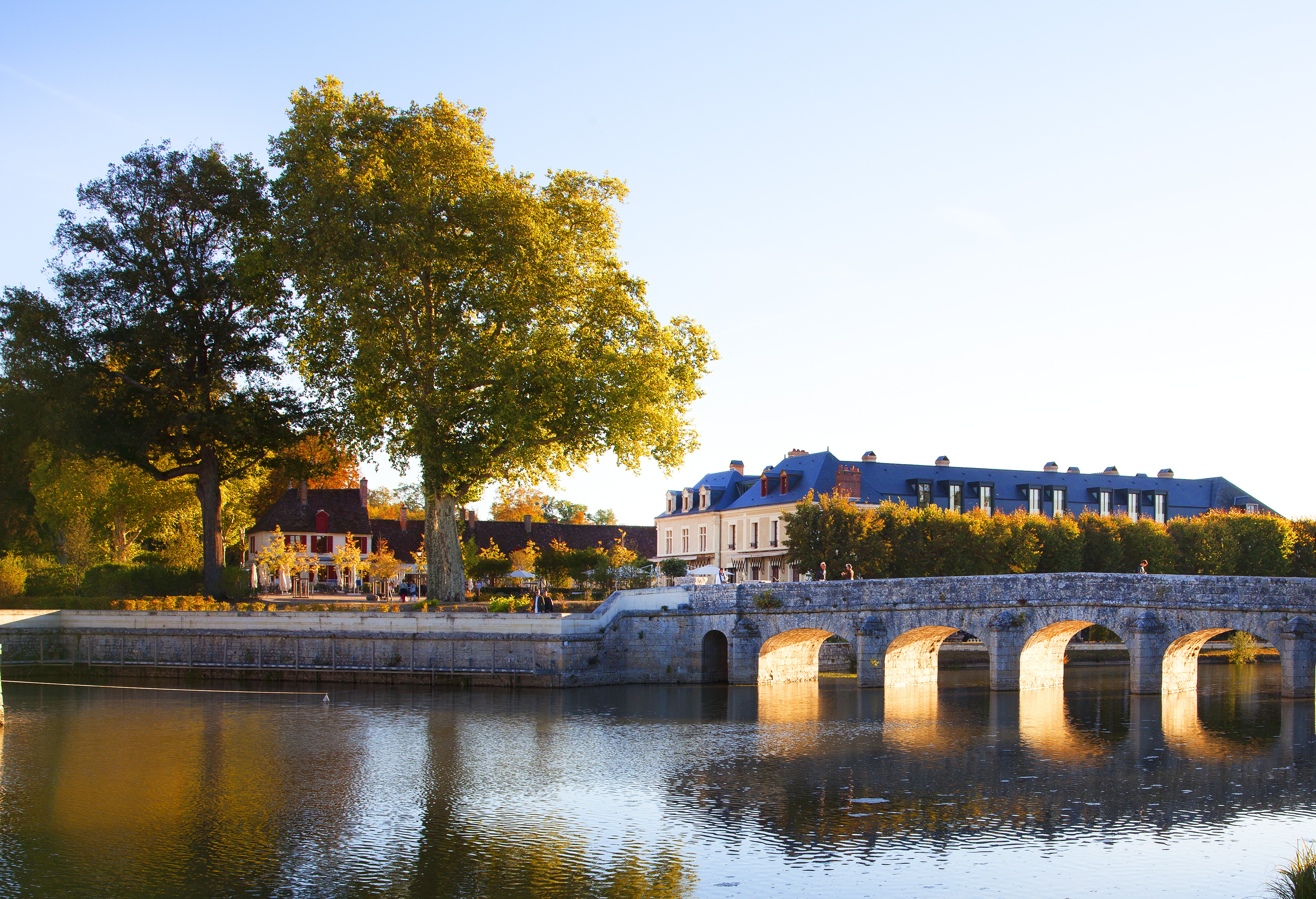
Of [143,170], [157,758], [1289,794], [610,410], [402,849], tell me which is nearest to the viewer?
[402,849]

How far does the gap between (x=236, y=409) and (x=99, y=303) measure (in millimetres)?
5950

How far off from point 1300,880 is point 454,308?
3117cm

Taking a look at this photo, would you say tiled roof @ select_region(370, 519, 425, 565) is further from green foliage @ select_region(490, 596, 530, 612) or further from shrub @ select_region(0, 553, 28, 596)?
green foliage @ select_region(490, 596, 530, 612)

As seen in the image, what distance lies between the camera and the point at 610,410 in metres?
38.0

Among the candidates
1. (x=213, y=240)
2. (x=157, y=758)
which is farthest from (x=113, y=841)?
(x=213, y=240)

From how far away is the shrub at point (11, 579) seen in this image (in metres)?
46.4

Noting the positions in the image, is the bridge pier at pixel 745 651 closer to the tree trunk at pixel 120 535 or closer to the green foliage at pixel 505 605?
the green foliage at pixel 505 605

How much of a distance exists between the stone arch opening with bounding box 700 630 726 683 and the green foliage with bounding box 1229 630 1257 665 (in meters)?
23.2

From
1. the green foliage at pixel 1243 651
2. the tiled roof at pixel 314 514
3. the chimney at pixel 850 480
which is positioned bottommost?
the green foliage at pixel 1243 651

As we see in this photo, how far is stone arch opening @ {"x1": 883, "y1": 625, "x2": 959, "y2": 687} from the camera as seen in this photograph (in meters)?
37.0

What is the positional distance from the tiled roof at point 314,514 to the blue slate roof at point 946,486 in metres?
18.3

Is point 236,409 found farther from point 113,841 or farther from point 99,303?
point 113,841

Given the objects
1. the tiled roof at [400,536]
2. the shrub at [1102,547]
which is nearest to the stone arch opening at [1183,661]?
the shrub at [1102,547]

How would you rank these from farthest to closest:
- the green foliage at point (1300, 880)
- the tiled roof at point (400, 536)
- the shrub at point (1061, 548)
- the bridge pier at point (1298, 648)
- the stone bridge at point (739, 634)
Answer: the tiled roof at point (400, 536) < the shrub at point (1061, 548) < the stone bridge at point (739, 634) < the bridge pier at point (1298, 648) < the green foliage at point (1300, 880)
